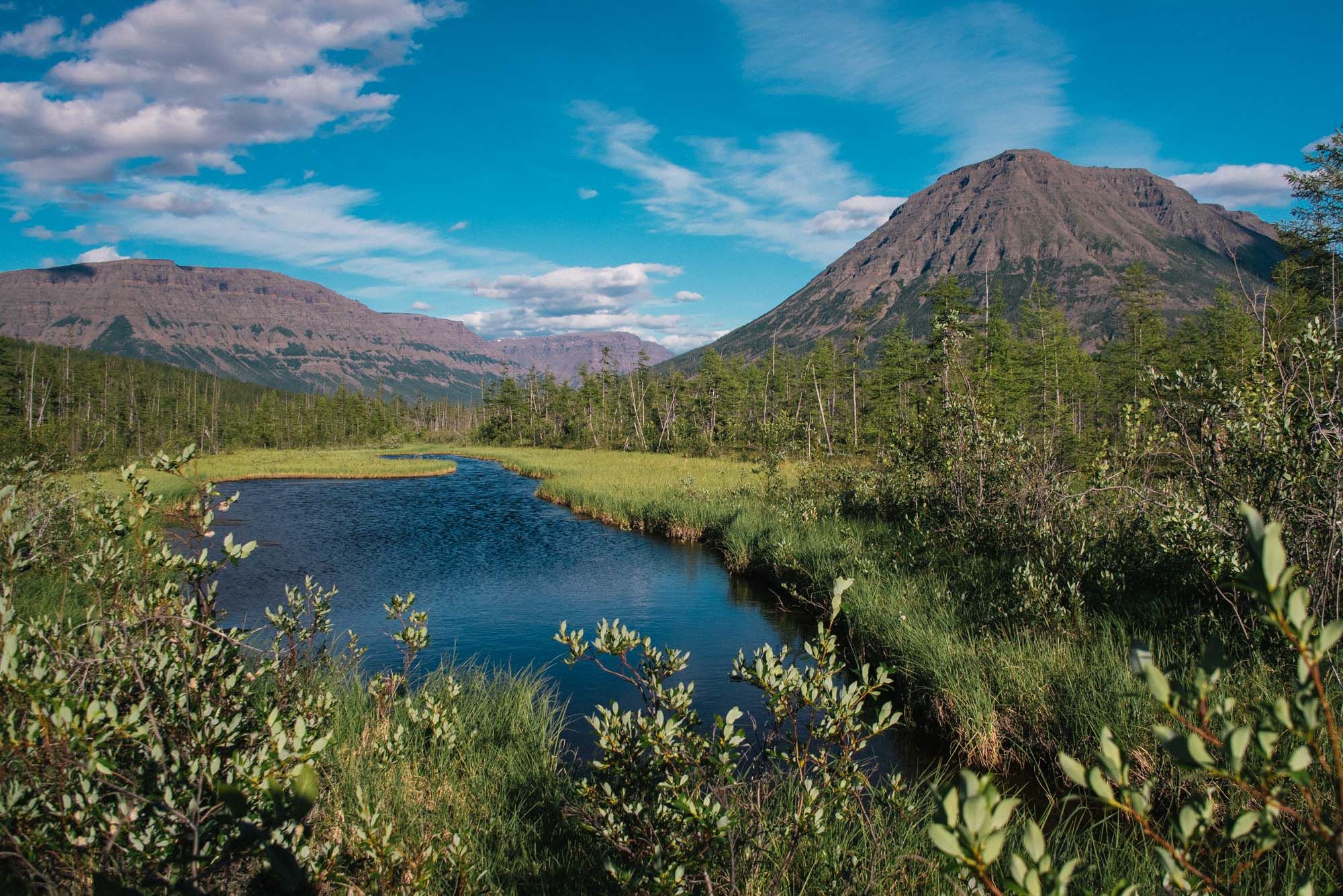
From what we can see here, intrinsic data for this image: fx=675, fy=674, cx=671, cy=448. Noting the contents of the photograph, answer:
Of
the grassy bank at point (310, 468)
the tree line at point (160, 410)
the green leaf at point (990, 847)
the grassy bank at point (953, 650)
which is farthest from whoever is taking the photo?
the tree line at point (160, 410)

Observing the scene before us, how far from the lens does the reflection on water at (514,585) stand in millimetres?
11102

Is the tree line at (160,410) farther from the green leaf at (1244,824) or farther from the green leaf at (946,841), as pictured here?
the green leaf at (1244,824)

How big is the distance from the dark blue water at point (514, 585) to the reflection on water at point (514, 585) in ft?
0.16

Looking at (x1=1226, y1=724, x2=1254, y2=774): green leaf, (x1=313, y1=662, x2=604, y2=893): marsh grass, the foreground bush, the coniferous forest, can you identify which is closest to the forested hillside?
the coniferous forest

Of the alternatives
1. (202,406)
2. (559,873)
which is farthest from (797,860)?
(202,406)

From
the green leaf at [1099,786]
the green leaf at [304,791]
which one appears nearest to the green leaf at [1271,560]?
the green leaf at [1099,786]

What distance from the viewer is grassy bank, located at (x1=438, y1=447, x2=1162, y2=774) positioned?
23.2 ft

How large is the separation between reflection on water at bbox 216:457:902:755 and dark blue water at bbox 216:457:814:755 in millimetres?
49

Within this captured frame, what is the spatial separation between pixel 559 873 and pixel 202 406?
126 m

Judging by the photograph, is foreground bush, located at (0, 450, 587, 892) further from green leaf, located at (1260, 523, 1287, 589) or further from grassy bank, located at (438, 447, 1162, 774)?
grassy bank, located at (438, 447, 1162, 774)

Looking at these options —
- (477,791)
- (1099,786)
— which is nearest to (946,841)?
(1099,786)

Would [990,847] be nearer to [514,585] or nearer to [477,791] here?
[477,791]

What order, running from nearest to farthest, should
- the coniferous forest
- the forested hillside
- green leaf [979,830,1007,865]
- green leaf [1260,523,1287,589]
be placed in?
green leaf [1260,523,1287,589], green leaf [979,830,1007,865], the coniferous forest, the forested hillside

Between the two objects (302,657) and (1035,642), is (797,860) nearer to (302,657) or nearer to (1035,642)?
(1035,642)
